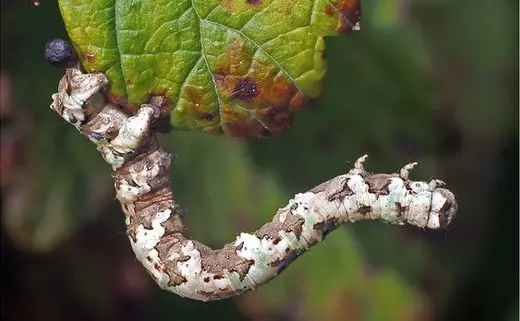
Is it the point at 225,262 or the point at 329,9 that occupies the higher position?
the point at 329,9

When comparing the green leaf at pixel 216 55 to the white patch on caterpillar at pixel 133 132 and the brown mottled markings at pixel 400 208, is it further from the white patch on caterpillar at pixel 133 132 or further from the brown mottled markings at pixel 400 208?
the brown mottled markings at pixel 400 208

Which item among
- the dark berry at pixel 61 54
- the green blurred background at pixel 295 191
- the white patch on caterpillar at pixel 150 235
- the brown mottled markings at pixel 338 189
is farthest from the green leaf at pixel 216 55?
the green blurred background at pixel 295 191

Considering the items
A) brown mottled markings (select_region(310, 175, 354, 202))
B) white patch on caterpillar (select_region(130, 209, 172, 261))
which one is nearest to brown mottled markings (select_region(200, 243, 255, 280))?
white patch on caterpillar (select_region(130, 209, 172, 261))

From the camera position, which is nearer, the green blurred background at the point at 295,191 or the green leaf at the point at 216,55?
the green leaf at the point at 216,55

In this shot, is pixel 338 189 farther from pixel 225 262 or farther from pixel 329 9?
pixel 329 9

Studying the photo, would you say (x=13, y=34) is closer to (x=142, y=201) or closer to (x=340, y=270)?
(x=142, y=201)

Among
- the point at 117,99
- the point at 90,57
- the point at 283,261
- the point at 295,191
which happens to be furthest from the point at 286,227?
the point at 295,191
